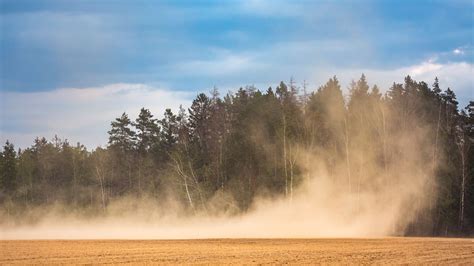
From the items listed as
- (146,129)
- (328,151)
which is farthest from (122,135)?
(328,151)

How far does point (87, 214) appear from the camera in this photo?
75.6m

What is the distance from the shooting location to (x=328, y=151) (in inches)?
2352

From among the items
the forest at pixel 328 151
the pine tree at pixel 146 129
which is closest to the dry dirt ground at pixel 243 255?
the forest at pixel 328 151

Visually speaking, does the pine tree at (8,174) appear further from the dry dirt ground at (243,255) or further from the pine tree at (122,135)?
the dry dirt ground at (243,255)

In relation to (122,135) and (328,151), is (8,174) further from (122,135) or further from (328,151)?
(328,151)

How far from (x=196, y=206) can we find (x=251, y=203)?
6.45 metres

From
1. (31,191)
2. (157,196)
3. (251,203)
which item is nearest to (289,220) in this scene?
(251,203)

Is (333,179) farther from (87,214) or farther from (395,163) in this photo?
(87,214)

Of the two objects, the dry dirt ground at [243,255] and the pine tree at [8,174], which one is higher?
the pine tree at [8,174]

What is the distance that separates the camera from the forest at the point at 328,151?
58.3m

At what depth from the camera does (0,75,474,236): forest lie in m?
A: 58.3

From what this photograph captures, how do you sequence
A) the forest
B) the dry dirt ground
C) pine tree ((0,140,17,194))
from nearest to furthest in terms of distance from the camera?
the dry dirt ground
the forest
pine tree ((0,140,17,194))

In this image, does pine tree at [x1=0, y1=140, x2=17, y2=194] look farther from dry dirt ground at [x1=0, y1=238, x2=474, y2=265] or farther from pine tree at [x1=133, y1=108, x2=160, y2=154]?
dry dirt ground at [x1=0, y1=238, x2=474, y2=265]

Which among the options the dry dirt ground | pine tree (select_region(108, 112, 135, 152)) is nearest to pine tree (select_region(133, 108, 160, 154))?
pine tree (select_region(108, 112, 135, 152))
